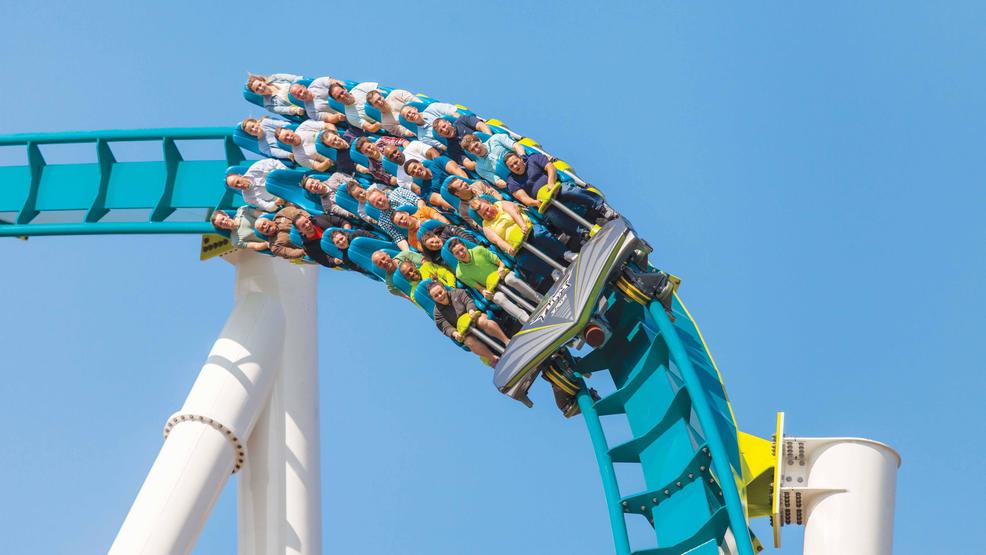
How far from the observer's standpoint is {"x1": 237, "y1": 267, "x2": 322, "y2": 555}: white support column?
13641 mm

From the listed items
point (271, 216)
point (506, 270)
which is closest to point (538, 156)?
point (506, 270)

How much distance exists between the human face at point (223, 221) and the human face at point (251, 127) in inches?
23.7

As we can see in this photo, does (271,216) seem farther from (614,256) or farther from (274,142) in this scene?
(614,256)

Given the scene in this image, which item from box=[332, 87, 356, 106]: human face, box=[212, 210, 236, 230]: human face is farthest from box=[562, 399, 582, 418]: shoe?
box=[212, 210, 236, 230]: human face

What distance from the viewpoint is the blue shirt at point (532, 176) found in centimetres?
1172

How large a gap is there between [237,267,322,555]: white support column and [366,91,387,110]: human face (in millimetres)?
2159

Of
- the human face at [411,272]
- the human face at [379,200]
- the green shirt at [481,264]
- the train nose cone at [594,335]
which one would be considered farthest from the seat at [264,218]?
the train nose cone at [594,335]

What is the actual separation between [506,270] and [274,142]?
2.49 meters

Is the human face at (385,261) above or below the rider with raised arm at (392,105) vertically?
below

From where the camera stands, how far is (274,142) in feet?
44.1

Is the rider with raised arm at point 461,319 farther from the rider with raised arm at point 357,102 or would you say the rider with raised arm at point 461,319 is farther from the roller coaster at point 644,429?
the rider with raised arm at point 357,102

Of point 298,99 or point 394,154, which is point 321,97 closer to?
point 298,99

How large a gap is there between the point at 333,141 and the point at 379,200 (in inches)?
30.0

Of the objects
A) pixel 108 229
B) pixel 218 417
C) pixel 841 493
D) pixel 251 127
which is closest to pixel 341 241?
pixel 251 127
